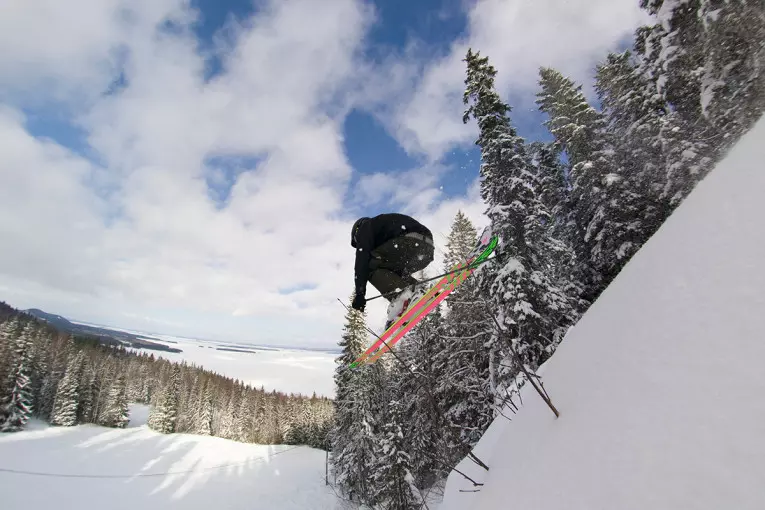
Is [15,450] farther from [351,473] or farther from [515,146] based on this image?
[515,146]

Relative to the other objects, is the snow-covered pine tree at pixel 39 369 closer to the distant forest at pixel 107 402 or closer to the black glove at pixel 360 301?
the distant forest at pixel 107 402

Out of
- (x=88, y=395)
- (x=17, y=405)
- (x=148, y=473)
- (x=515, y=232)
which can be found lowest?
(x=148, y=473)

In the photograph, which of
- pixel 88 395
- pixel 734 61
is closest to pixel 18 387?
pixel 88 395

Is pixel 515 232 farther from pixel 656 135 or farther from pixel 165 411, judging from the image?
pixel 165 411

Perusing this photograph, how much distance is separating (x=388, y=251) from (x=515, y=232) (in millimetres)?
7190

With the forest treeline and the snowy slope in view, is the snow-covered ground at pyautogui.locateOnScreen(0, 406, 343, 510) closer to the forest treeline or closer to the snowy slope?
the forest treeline

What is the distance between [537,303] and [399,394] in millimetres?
14113

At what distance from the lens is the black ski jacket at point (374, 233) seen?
5.38m

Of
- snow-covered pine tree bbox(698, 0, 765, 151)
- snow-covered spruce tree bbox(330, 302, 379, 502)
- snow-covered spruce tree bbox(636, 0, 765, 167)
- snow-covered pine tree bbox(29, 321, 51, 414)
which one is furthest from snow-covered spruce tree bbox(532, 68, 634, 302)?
snow-covered pine tree bbox(29, 321, 51, 414)

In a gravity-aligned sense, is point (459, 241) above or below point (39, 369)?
above

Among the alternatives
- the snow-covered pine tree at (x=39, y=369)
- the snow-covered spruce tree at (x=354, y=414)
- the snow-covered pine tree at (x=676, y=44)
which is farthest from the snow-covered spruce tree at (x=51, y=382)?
the snow-covered pine tree at (x=676, y=44)

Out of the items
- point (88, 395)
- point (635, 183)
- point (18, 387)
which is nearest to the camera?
point (635, 183)

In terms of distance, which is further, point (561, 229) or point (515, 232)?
point (561, 229)

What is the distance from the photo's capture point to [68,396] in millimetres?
57781
